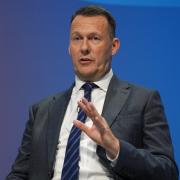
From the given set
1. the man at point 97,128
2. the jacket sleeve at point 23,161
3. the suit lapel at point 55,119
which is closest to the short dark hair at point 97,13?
the man at point 97,128

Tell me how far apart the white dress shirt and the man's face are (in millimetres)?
52

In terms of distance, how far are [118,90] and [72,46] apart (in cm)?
29

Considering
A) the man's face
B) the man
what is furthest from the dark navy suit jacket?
the man's face

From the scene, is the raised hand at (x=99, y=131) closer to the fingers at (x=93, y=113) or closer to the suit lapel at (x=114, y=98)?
the fingers at (x=93, y=113)

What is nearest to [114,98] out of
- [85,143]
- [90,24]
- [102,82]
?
[102,82]

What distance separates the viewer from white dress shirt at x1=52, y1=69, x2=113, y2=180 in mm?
1914

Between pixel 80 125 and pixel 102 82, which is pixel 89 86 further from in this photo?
pixel 80 125

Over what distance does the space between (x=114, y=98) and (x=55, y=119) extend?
0.93ft

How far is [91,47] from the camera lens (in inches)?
82.6

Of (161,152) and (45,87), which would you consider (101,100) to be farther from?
(45,87)

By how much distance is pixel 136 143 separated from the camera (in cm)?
197

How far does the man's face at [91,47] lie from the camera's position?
2.10 metres

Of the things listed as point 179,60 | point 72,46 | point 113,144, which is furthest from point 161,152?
point 179,60

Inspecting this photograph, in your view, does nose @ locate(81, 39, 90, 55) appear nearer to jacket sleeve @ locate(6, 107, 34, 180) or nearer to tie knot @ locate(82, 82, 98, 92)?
tie knot @ locate(82, 82, 98, 92)
